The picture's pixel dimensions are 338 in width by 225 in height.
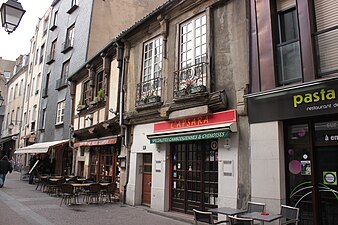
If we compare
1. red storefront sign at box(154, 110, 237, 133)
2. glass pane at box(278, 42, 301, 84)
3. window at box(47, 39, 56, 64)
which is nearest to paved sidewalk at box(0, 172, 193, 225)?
red storefront sign at box(154, 110, 237, 133)

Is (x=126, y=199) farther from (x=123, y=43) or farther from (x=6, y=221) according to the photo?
(x=123, y=43)

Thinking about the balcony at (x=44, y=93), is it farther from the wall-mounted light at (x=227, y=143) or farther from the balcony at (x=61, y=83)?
the wall-mounted light at (x=227, y=143)

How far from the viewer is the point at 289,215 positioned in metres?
6.20

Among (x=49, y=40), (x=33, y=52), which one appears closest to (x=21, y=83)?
(x=33, y=52)

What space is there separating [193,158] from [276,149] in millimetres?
3306

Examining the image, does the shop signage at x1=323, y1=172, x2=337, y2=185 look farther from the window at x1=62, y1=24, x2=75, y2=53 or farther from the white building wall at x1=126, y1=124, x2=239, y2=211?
the window at x1=62, y1=24, x2=75, y2=53

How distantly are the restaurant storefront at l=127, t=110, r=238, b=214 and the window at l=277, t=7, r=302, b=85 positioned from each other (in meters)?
1.62

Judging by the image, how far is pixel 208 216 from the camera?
633 centimetres

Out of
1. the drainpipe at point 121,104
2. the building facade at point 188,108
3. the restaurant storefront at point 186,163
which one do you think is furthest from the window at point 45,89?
the restaurant storefront at point 186,163

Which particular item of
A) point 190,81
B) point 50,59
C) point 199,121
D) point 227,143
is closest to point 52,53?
point 50,59

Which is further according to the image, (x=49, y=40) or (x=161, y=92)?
(x=49, y=40)

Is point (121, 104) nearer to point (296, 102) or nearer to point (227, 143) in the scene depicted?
point (227, 143)

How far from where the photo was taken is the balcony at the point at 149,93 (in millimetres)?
10758

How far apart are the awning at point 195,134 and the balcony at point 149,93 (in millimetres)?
1238
